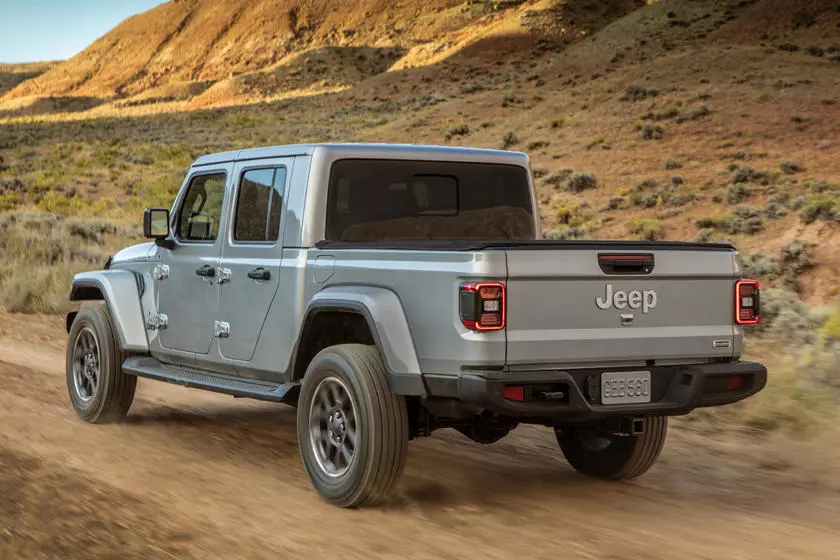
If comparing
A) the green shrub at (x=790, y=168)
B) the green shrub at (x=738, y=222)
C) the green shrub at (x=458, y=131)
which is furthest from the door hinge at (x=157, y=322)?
the green shrub at (x=458, y=131)

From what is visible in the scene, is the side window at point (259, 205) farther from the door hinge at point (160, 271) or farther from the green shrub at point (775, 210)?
the green shrub at point (775, 210)

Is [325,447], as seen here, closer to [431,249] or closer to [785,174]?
[431,249]

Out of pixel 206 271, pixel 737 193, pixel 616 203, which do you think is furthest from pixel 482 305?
pixel 616 203

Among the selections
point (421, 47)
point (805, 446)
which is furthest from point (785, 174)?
point (421, 47)

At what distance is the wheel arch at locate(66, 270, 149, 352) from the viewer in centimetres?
751

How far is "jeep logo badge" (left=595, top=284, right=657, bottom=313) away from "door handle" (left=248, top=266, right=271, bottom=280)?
6.35 feet

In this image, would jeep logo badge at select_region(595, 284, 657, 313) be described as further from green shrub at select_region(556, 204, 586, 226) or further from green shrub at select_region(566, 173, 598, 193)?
green shrub at select_region(566, 173, 598, 193)

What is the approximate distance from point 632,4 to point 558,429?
95573 mm

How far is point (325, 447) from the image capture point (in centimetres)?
568

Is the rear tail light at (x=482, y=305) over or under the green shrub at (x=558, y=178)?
under

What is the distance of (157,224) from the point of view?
23.7 feet

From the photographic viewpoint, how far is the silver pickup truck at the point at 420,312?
4.93 meters

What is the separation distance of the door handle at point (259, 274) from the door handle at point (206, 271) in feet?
1.63

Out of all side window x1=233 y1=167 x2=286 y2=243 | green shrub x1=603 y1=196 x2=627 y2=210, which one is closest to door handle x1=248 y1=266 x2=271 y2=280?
side window x1=233 y1=167 x2=286 y2=243
